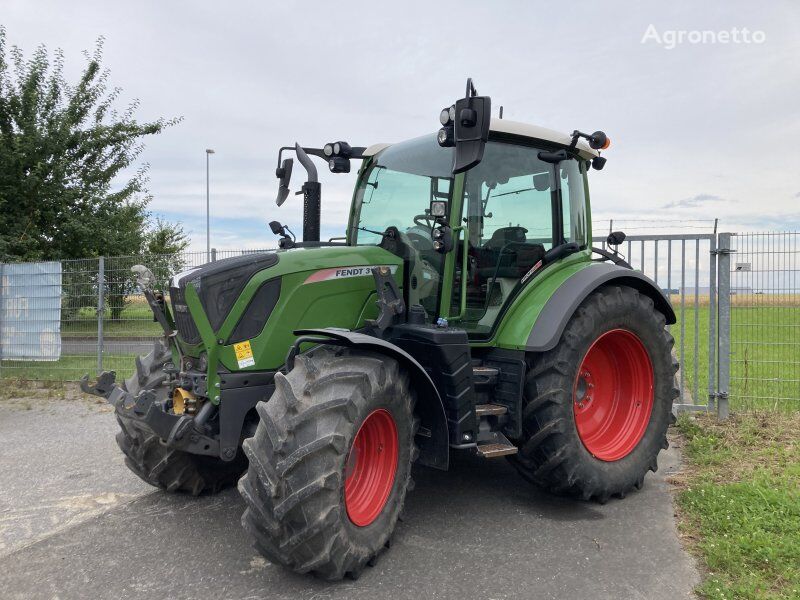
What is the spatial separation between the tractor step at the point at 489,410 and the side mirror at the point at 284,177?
2.04m

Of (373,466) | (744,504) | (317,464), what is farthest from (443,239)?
(744,504)

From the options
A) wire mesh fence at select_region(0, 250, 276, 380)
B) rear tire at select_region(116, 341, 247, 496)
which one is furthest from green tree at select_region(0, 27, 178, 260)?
rear tire at select_region(116, 341, 247, 496)

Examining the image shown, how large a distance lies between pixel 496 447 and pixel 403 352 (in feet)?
3.05

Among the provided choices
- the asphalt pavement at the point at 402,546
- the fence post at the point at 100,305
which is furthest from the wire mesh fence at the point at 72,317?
the asphalt pavement at the point at 402,546

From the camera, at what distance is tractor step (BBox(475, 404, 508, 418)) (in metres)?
3.80

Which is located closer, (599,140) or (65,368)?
(599,140)

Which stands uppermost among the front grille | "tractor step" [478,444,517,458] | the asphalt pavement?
the front grille

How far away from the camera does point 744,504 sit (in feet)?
13.0

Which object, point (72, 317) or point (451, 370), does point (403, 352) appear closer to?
point (451, 370)

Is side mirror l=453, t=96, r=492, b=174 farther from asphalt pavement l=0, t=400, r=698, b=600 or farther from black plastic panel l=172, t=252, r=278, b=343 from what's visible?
asphalt pavement l=0, t=400, r=698, b=600

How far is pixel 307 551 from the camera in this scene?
2.91 meters

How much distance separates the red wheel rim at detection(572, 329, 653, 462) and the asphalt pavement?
1.39ft

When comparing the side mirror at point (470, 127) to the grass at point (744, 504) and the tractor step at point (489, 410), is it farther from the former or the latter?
the grass at point (744, 504)

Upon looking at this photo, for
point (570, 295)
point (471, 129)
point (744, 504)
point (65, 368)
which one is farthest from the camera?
point (65, 368)
